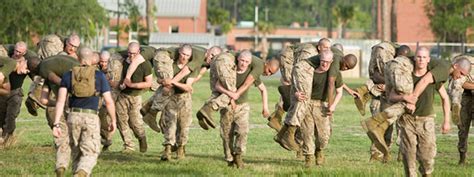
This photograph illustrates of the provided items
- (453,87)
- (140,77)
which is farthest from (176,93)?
(453,87)

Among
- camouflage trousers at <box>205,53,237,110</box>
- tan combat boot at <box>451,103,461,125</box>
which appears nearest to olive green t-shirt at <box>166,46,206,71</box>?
camouflage trousers at <box>205,53,237,110</box>

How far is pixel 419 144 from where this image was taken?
54.4ft

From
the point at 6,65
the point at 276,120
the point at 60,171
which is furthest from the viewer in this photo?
the point at 276,120

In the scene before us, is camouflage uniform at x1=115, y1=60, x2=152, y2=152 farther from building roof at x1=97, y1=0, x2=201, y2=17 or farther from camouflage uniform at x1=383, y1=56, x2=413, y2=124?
building roof at x1=97, y1=0, x2=201, y2=17

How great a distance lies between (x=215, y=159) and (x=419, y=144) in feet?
17.8

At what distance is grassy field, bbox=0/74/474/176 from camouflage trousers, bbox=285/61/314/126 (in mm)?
790

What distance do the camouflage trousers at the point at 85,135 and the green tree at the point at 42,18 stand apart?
48525 mm

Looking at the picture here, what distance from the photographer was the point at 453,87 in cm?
2164

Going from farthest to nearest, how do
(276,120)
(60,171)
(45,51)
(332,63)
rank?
1. (276,120)
2. (45,51)
3. (332,63)
4. (60,171)

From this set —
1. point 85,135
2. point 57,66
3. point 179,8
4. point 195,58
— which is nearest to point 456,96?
point 195,58

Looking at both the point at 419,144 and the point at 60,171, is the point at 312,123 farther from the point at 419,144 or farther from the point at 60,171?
the point at 60,171

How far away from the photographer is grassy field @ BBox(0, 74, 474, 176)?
723 inches

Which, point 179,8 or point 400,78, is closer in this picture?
point 400,78

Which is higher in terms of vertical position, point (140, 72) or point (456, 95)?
point (140, 72)
